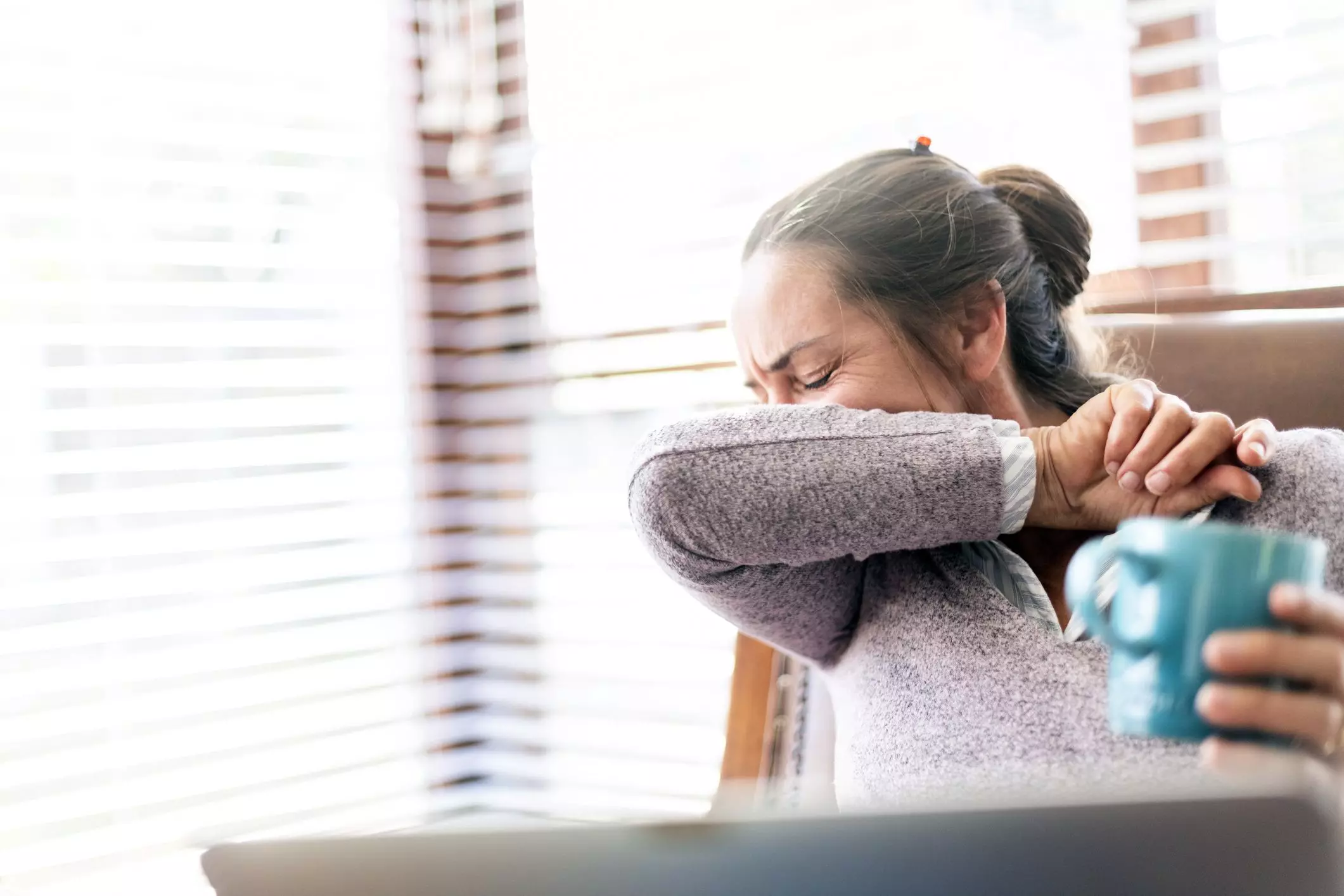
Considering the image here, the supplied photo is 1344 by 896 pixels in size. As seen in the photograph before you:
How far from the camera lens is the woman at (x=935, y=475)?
77cm

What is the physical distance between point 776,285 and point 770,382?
9 centimetres

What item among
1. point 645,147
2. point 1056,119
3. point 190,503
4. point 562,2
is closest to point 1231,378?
point 1056,119

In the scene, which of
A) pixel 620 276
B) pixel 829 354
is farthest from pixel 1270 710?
pixel 620 276

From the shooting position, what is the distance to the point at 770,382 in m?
1.02

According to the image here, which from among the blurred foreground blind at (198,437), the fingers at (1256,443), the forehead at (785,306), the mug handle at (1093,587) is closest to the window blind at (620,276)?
the blurred foreground blind at (198,437)

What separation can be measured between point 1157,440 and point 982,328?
0.27 meters

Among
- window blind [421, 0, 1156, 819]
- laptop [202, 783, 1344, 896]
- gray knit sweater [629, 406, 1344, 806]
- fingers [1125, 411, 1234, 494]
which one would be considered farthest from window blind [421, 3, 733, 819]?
laptop [202, 783, 1344, 896]

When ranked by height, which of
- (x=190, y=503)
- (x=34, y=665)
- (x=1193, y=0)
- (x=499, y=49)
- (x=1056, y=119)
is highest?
(x=499, y=49)

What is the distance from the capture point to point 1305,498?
29.0 inches

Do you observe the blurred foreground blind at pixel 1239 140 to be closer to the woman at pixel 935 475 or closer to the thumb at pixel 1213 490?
the woman at pixel 935 475

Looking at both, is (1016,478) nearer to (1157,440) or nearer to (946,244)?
(1157,440)

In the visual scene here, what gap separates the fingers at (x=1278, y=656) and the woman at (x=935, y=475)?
178 millimetres

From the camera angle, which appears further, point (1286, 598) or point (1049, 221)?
point (1049, 221)

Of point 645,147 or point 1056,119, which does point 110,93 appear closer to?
point 645,147
